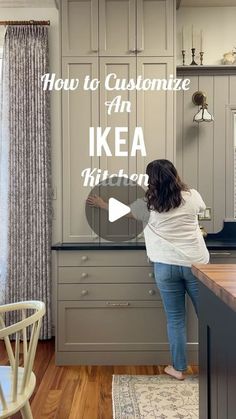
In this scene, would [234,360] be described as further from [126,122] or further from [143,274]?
[126,122]

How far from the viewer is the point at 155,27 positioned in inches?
113

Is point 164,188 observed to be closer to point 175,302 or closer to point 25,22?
point 175,302

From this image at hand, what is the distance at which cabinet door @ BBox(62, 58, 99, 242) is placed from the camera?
2.88m

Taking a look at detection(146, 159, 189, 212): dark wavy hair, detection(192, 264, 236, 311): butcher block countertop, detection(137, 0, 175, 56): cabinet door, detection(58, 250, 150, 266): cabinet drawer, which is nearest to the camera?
detection(192, 264, 236, 311): butcher block countertop

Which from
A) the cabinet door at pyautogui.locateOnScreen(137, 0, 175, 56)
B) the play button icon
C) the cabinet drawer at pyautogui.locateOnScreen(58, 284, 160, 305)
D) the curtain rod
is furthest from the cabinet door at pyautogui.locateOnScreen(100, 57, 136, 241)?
the curtain rod

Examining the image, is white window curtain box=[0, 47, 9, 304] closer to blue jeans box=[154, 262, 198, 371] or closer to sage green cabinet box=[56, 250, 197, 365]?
sage green cabinet box=[56, 250, 197, 365]

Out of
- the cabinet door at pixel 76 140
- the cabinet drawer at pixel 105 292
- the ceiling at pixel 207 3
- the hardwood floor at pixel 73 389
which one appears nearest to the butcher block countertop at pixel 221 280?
the hardwood floor at pixel 73 389

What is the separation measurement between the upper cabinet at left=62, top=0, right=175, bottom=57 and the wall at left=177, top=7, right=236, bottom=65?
0.44 metres

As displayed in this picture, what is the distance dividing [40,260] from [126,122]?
1334 mm

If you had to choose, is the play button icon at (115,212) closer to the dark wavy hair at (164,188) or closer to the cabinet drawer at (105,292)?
the cabinet drawer at (105,292)

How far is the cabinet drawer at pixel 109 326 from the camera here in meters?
2.76

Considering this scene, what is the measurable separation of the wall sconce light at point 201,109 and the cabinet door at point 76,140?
842 millimetres

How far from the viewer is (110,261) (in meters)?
2.75

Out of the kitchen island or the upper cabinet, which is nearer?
the kitchen island
